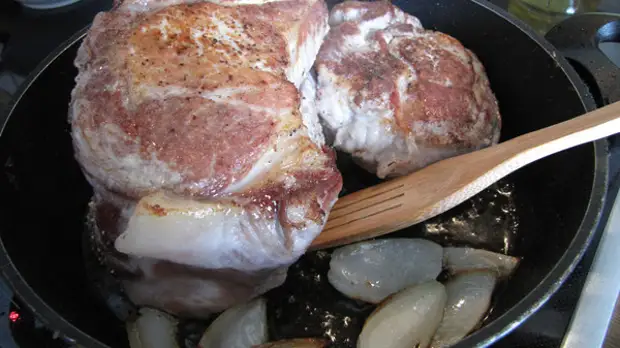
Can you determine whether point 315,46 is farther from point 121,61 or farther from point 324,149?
point 121,61

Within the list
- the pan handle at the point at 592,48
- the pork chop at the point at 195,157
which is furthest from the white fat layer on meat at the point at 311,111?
the pan handle at the point at 592,48

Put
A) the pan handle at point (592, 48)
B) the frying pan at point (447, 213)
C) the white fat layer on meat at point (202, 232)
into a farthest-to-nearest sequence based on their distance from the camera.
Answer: the pan handle at point (592, 48), the frying pan at point (447, 213), the white fat layer on meat at point (202, 232)

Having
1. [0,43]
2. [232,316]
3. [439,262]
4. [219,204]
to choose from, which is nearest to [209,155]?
[219,204]

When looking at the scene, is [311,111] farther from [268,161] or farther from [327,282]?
[327,282]

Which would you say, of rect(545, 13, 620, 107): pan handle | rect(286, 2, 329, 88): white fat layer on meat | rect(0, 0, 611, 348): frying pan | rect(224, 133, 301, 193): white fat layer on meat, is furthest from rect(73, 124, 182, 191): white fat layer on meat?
rect(545, 13, 620, 107): pan handle

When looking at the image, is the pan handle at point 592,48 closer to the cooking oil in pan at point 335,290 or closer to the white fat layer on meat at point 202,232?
the cooking oil in pan at point 335,290
